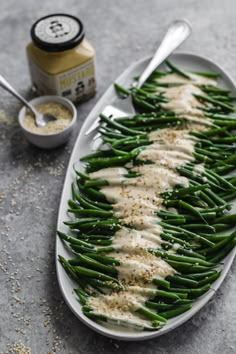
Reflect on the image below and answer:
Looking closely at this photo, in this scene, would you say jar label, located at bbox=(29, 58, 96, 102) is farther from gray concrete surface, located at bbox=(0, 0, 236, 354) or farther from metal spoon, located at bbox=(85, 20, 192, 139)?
metal spoon, located at bbox=(85, 20, 192, 139)

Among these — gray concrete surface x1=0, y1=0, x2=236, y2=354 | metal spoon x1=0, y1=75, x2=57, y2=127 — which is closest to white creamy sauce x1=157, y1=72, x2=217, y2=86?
gray concrete surface x1=0, y1=0, x2=236, y2=354

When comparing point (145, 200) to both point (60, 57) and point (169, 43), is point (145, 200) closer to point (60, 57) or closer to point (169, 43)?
point (60, 57)

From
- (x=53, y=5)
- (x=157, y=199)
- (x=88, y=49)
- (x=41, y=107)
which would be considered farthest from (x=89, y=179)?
(x=53, y=5)

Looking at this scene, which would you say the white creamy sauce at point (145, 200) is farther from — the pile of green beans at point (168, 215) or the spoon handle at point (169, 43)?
the spoon handle at point (169, 43)

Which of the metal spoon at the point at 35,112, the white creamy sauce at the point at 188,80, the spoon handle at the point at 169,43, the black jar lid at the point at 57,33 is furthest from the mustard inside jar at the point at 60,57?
the white creamy sauce at the point at 188,80

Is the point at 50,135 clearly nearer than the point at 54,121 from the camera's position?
Yes

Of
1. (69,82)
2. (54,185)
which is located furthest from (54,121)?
(54,185)
